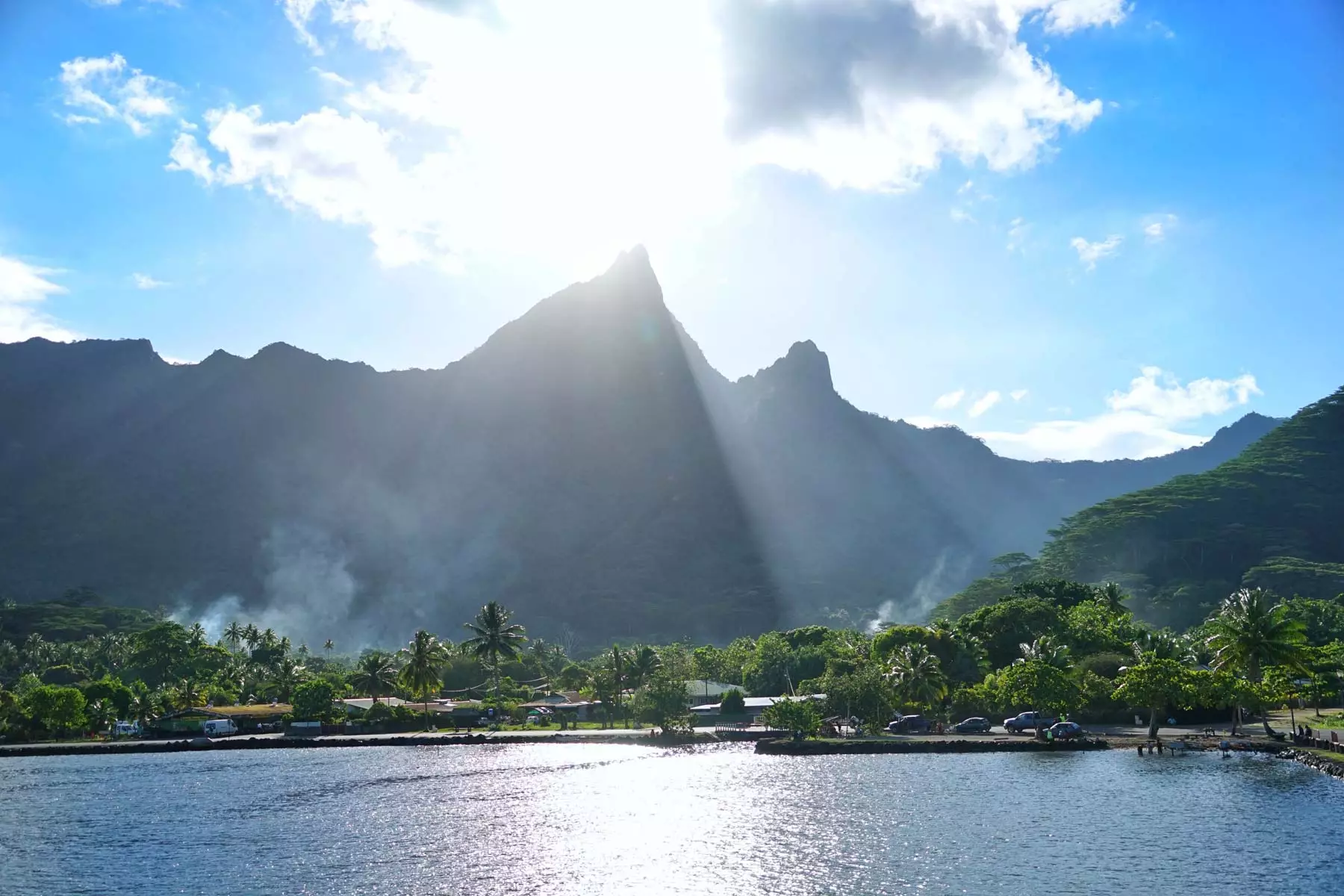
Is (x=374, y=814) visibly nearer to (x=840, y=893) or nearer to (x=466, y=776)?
(x=466, y=776)

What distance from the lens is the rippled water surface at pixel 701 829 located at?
155 ft

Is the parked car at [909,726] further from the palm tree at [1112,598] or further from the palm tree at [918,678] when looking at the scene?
the palm tree at [1112,598]

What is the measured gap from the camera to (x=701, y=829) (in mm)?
58969

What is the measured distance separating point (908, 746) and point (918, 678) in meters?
13.1

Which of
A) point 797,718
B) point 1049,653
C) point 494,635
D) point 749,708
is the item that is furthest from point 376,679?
point 1049,653

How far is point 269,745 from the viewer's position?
386ft

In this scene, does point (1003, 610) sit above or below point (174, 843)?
above

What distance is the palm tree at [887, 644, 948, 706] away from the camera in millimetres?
105938

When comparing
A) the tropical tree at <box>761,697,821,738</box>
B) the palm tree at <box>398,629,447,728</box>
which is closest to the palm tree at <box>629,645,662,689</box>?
the palm tree at <box>398,629,447,728</box>

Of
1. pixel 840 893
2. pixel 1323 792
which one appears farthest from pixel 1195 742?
pixel 840 893

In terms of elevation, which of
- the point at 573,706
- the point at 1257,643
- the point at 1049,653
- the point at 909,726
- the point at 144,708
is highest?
the point at 1257,643

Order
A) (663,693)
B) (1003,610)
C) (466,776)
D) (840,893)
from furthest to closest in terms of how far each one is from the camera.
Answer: (1003,610) → (663,693) → (466,776) → (840,893)

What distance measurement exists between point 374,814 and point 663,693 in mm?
50084

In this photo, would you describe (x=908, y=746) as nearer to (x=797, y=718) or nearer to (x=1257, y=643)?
(x=797, y=718)
